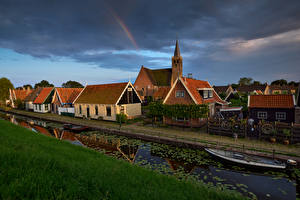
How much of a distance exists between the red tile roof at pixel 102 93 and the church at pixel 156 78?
31.2 meters

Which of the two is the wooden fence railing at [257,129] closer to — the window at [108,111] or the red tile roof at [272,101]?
the red tile roof at [272,101]

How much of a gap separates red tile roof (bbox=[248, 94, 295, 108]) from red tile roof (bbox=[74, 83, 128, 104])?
69.0 feet

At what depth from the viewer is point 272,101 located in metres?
19.6

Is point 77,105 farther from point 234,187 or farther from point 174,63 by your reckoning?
point 174,63

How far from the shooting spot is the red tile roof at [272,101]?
1873 centimetres

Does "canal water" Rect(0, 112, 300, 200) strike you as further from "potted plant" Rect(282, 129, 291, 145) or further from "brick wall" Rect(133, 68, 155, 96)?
"brick wall" Rect(133, 68, 155, 96)

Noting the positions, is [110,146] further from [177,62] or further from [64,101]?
[177,62]

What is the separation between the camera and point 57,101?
40938 millimetres

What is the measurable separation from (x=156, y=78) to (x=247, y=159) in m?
58.1

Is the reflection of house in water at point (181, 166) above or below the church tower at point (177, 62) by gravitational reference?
below

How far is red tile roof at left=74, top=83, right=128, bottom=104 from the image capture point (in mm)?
29445

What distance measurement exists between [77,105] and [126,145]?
2196cm

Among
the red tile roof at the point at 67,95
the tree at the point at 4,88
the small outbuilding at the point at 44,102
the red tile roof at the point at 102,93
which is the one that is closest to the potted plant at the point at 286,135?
the red tile roof at the point at 102,93

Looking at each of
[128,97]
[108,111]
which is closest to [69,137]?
[108,111]
